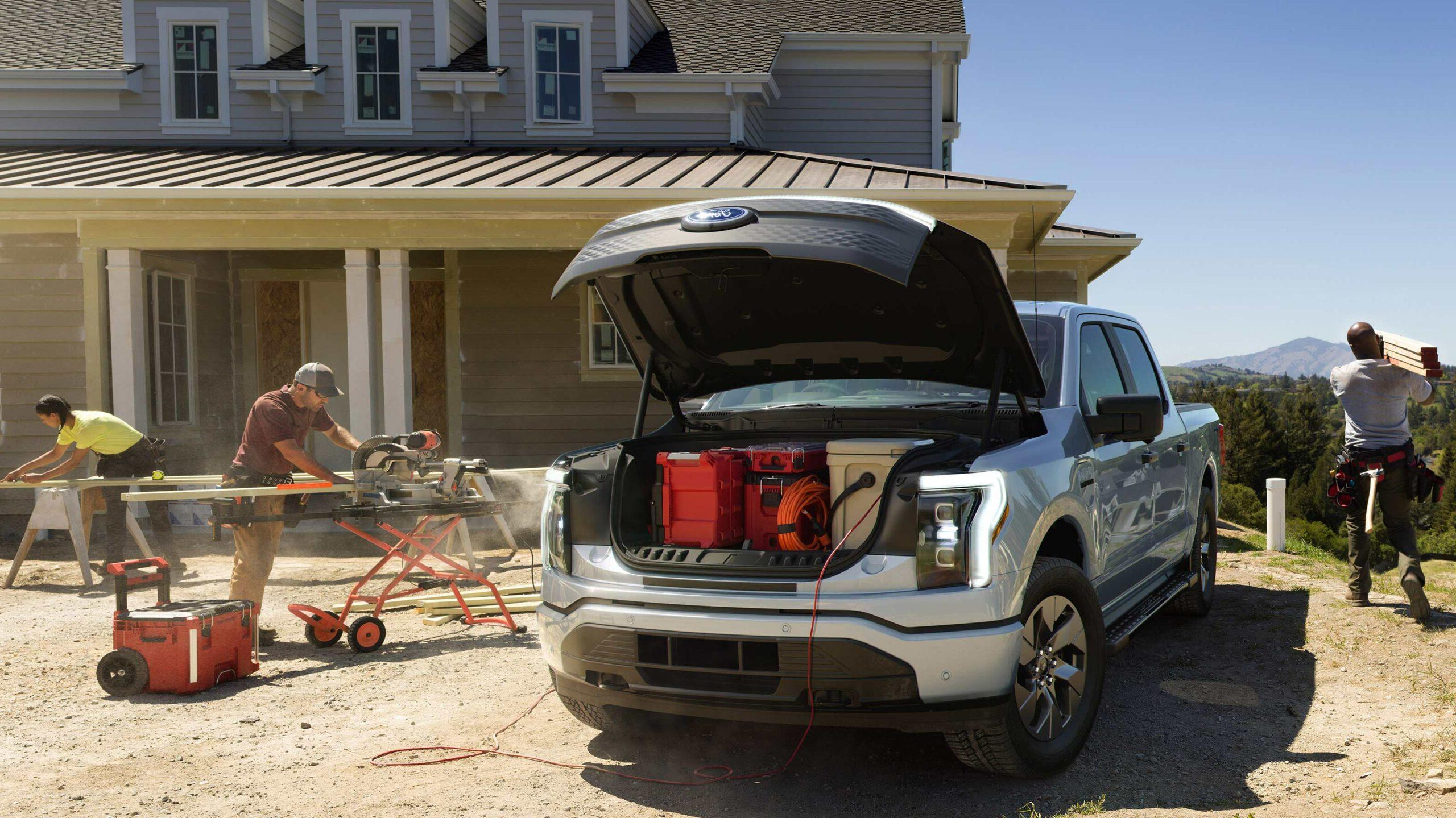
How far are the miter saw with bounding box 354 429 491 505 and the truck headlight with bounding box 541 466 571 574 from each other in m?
2.06

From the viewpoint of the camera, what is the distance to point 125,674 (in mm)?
5254

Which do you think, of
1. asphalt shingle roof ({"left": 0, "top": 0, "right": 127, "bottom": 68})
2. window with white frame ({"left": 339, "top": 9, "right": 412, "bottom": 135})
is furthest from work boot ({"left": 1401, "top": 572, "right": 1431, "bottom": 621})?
asphalt shingle roof ({"left": 0, "top": 0, "right": 127, "bottom": 68})

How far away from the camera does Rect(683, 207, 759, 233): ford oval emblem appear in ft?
12.2

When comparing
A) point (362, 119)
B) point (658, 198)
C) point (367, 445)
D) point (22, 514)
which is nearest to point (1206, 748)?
point (367, 445)

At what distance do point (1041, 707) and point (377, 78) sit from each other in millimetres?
12625

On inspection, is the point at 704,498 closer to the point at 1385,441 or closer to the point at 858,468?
the point at 858,468

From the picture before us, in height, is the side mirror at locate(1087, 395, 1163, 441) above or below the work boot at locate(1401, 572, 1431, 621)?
above

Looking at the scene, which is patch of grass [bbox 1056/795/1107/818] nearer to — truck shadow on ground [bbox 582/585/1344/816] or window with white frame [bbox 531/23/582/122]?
truck shadow on ground [bbox 582/585/1344/816]

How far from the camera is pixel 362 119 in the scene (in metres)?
13.8

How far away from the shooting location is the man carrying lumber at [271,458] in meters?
6.32

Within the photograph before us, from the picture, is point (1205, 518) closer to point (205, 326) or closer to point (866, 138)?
point (866, 138)

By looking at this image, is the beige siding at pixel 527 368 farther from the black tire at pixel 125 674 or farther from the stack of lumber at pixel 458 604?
the black tire at pixel 125 674

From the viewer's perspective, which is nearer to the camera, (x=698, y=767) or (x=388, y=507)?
(x=698, y=767)

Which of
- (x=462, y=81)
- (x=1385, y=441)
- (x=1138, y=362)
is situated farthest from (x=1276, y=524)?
(x=462, y=81)
